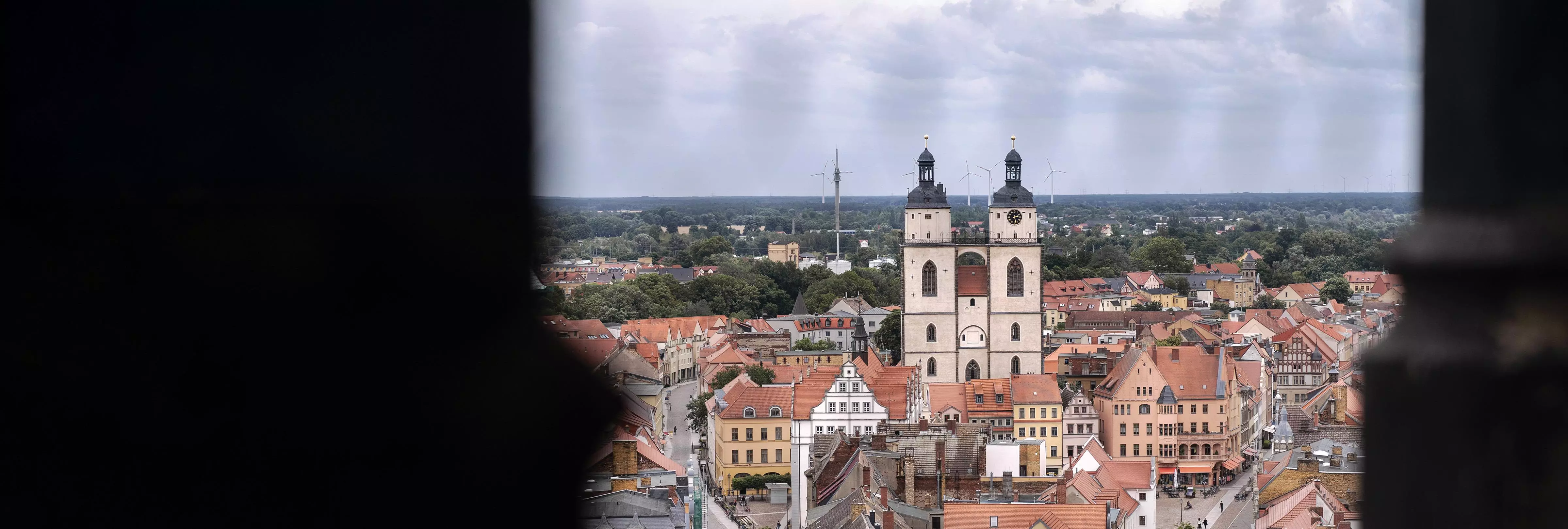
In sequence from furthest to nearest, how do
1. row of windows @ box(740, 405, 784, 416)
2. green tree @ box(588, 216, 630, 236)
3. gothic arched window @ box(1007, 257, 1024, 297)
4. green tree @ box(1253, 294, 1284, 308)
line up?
green tree @ box(1253, 294, 1284, 308)
gothic arched window @ box(1007, 257, 1024, 297)
row of windows @ box(740, 405, 784, 416)
green tree @ box(588, 216, 630, 236)

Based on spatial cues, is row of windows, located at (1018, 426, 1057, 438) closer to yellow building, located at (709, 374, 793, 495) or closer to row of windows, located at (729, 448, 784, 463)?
yellow building, located at (709, 374, 793, 495)

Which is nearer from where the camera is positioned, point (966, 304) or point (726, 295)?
point (966, 304)

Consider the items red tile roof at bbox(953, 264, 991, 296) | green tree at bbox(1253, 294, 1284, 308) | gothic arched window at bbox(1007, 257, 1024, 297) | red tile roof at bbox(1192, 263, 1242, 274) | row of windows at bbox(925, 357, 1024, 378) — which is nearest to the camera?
row of windows at bbox(925, 357, 1024, 378)

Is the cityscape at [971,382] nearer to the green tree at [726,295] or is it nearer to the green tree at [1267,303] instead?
the green tree at [726,295]

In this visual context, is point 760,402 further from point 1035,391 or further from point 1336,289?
point 1336,289

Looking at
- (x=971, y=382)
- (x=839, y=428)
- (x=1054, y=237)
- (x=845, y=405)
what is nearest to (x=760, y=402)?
(x=845, y=405)

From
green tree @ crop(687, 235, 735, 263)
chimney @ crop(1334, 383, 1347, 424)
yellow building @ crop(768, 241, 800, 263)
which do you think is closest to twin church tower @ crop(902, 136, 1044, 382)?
chimney @ crop(1334, 383, 1347, 424)

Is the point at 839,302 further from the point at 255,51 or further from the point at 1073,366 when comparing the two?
the point at 255,51
